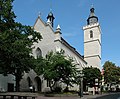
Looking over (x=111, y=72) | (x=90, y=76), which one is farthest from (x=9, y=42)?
(x=111, y=72)

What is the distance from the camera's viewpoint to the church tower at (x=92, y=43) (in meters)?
72.1

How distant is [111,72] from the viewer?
228 feet

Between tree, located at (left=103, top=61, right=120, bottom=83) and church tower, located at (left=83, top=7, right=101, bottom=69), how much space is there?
2.74 meters

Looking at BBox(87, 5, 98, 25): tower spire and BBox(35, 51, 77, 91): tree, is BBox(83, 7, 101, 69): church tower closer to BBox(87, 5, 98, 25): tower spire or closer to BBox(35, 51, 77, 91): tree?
BBox(87, 5, 98, 25): tower spire

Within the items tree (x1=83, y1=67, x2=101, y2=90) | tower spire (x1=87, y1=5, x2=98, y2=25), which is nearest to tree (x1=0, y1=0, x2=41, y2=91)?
tree (x1=83, y1=67, x2=101, y2=90)

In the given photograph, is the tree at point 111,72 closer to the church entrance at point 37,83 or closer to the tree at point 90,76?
the tree at point 90,76

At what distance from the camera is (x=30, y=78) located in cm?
5175

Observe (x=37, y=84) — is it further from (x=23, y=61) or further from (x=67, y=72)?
(x=23, y=61)

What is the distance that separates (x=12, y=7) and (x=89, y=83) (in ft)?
105

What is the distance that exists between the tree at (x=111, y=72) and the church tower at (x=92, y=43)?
108 inches

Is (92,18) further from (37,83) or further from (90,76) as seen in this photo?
(37,83)

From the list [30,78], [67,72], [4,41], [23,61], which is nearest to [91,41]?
[30,78]

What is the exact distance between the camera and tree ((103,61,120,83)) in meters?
68.4

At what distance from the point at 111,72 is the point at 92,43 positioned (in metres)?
11.3
